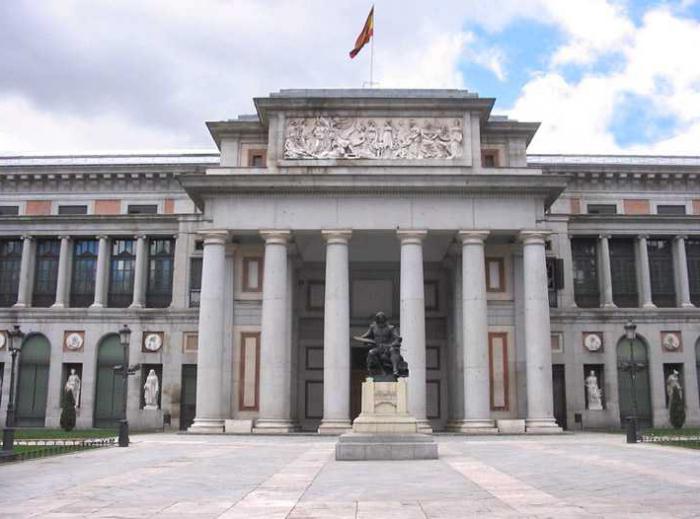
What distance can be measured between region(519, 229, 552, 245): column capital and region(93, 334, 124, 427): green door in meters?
28.5

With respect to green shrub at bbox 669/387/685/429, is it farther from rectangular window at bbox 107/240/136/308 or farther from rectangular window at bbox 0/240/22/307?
rectangular window at bbox 0/240/22/307

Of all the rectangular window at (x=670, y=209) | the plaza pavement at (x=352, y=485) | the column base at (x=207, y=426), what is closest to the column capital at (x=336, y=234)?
the column base at (x=207, y=426)

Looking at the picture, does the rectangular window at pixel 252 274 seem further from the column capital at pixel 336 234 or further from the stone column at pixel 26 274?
the stone column at pixel 26 274

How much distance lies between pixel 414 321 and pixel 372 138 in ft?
34.8

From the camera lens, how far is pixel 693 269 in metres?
54.9

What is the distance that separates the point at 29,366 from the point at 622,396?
135ft

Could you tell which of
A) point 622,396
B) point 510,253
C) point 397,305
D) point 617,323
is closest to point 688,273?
point 617,323

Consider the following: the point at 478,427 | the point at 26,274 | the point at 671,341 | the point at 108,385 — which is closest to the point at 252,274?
the point at 478,427

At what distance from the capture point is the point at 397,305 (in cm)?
5097

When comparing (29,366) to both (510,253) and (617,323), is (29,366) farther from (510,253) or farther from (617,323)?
(617,323)

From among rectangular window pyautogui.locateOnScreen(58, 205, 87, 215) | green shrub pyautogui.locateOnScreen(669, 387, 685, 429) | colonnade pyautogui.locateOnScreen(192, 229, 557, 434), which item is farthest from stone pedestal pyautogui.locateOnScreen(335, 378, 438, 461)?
rectangular window pyautogui.locateOnScreen(58, 205, 87, 215)

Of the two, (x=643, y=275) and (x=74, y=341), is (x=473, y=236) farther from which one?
(x=74, y=341)

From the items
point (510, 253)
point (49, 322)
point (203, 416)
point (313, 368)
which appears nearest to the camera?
point (203, 416)

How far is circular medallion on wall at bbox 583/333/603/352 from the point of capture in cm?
5225
